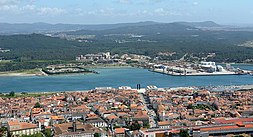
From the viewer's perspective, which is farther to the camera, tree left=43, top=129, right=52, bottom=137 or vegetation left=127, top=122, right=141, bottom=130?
vegetation left=127, top=122, right=141, bottom=130

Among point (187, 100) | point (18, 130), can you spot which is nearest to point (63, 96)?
point (187, 100)

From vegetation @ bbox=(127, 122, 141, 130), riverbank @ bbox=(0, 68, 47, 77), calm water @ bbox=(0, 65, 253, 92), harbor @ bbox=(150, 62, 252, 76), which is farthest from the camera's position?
riverbank @ bbox=(0, 68, 47, 77)

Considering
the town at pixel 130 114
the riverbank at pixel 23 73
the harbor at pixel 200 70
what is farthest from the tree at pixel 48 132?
the riverbank at pixel 23 73

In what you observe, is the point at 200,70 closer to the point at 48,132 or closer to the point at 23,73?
the point at 23,73

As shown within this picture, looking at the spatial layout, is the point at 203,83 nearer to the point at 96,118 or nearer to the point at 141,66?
the point at 141,66


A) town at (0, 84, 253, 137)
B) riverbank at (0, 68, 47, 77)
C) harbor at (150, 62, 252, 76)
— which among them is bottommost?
riverbank at (0, 68, 47, 77)

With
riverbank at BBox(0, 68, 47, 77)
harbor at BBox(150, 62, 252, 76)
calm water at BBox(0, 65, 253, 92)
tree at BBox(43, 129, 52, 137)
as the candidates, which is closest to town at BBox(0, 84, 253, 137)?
tree at BBox(43, 129, 52, 137)

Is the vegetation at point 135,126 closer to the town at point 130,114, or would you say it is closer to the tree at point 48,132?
the town at point 130,114

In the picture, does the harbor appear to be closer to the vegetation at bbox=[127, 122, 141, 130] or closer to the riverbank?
the riverbank
